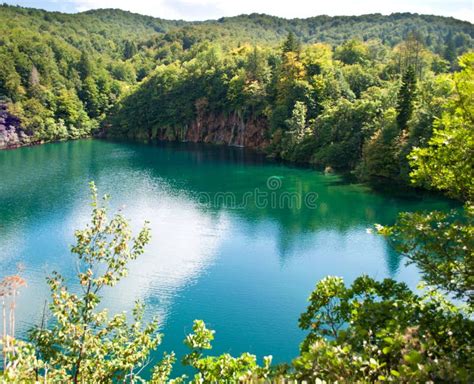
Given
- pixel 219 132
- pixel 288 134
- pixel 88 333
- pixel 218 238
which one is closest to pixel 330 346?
pixel 88 333

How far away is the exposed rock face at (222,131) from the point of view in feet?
192

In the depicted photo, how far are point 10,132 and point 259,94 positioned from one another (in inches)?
1238

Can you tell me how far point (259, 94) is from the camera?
57156mm

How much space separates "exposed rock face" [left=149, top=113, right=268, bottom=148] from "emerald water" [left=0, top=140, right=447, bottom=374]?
37.3ft

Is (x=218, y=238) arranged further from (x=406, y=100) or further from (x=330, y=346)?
(x=330, y=346)

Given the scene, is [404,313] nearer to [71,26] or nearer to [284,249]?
[284,249]

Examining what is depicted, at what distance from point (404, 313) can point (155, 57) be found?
102m

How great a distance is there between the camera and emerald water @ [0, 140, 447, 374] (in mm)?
18062

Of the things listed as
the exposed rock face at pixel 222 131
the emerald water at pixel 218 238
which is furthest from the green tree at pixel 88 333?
the exposed rock face at pixel 222 131

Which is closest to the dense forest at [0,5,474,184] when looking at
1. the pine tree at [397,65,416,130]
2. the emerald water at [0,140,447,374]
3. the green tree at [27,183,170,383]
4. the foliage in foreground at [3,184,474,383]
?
the pine tree at [397,65,416,130]

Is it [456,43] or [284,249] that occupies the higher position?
[456,43]

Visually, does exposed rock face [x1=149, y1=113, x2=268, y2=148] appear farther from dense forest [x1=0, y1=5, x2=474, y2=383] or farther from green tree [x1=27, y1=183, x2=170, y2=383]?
green tree [x1=27, y1=183, x2=170, y2=383]

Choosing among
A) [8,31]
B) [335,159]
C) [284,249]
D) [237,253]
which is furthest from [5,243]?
[8,31]

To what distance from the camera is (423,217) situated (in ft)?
24.2
